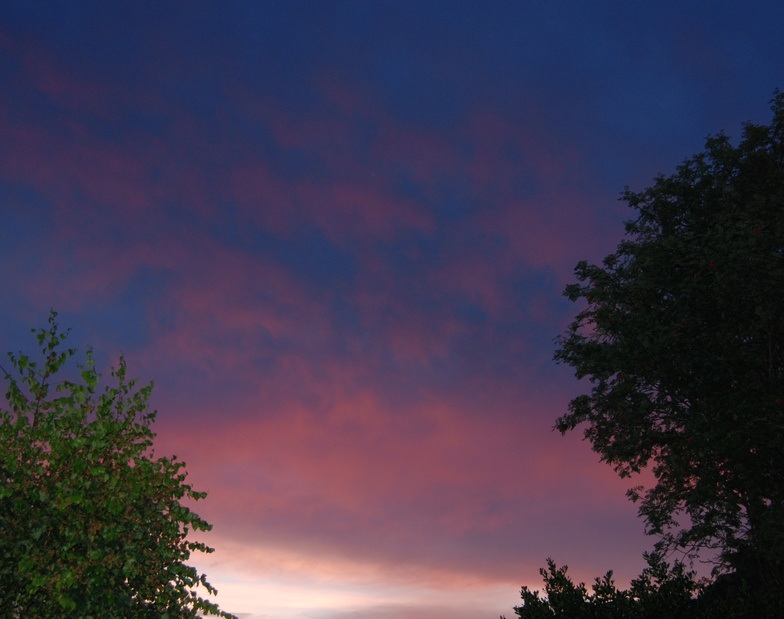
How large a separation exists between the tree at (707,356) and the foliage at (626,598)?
10.9 feet

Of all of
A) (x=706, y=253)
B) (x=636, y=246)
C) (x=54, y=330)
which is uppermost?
(x=636, y=246)

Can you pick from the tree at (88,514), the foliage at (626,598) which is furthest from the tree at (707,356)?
the tree at (88,514)

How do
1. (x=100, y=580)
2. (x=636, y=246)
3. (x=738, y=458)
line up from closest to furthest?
(x=100, y=580) → (x=738, y=458) → (x=636, y=246)

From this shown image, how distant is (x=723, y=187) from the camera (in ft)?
110

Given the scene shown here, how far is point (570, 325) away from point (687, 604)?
13.0m

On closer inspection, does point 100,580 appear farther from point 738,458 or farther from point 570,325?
point 570,325

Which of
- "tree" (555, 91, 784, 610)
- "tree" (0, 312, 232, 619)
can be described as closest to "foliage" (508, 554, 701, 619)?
"tree" (555, 91, 784, 610)

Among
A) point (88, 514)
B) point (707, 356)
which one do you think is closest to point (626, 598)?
point (707, 356)

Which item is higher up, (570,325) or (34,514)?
(570,325)

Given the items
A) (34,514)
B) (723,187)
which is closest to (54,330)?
(34,514)

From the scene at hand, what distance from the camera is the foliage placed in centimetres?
2466

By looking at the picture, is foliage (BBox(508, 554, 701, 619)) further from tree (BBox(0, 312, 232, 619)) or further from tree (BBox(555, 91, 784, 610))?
tree (BBox(0, 312, 232, 619))

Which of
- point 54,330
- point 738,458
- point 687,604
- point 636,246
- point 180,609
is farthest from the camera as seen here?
point 636,246

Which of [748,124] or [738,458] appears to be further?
[748,124]
